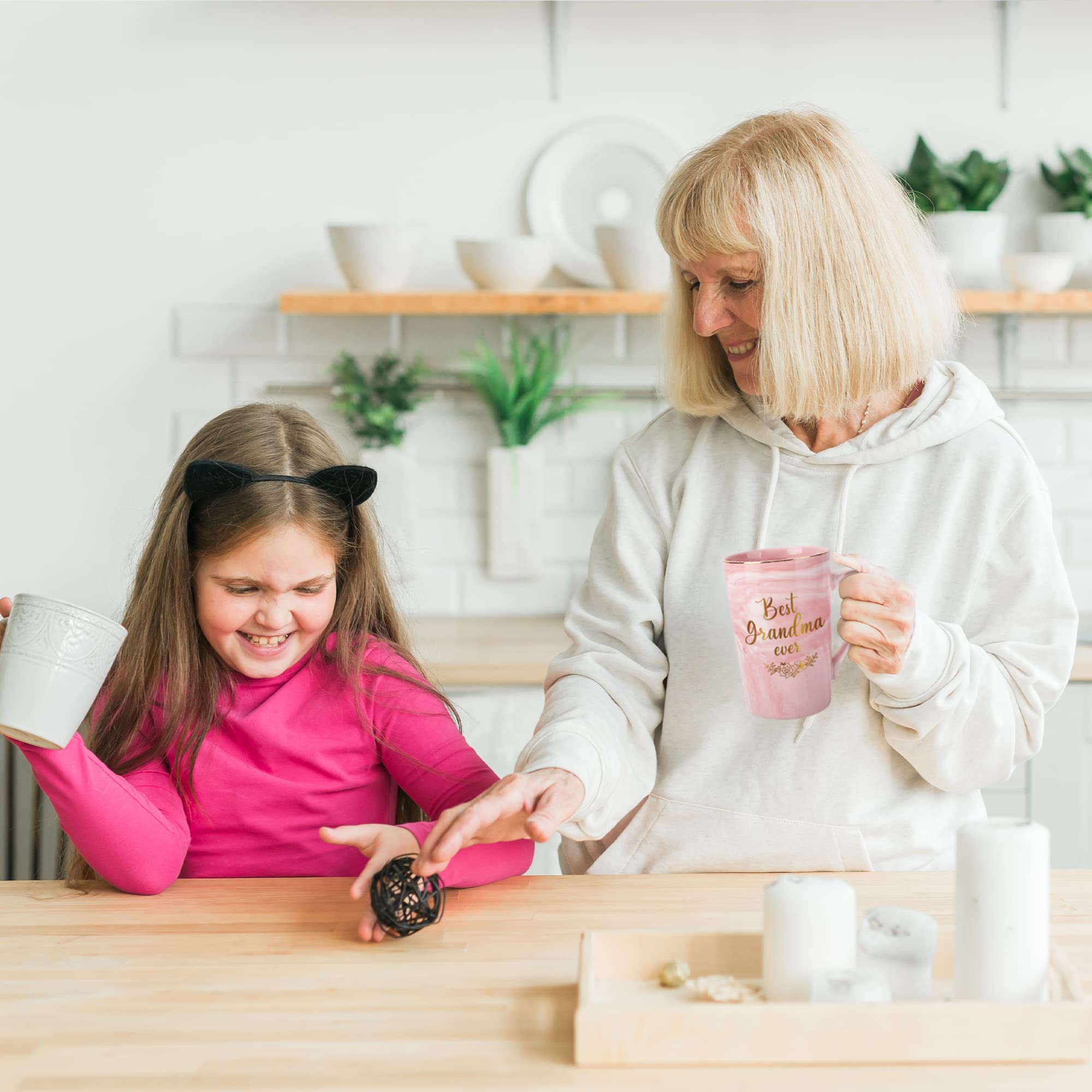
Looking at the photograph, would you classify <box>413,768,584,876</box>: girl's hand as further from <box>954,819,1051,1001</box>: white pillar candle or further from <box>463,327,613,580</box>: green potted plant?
<box>463,327,613,580</box>: green potted plant

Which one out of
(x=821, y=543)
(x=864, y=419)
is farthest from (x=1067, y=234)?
(x=821, y=543)

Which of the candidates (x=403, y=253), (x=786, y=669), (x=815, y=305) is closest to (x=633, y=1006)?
(x=786, y=669)

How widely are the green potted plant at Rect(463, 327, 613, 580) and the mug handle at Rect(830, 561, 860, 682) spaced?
1669mm

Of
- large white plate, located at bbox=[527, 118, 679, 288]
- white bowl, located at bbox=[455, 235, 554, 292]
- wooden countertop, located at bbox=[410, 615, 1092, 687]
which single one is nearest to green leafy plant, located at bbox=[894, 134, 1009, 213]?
large white plate, located at bbox=[527, 118, 679, 288]

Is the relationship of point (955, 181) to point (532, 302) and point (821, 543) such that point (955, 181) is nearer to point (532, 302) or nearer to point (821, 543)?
point (532, 302)

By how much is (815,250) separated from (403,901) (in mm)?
765

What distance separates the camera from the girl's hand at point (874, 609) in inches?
42.3

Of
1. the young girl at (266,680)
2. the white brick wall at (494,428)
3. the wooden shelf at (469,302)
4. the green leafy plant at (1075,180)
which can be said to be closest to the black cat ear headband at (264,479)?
the young girl at (266,680)

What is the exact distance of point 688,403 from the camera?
4.66 feet

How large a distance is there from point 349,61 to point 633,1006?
2.43 metres

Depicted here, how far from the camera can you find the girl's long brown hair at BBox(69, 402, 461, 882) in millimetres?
1348

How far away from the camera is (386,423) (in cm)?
276

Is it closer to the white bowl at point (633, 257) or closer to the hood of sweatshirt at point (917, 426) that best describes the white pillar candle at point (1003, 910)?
the hood of sweatshirt at point (917, 426)

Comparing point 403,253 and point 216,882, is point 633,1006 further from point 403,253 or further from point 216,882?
point 403,253
